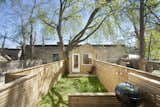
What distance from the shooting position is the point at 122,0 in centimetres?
1302

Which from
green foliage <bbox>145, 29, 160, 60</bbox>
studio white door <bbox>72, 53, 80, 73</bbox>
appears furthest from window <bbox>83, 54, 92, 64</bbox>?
green foliage <bbox>145, 29, 160, 60</bbox>

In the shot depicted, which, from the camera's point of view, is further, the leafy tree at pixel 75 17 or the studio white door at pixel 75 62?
the studio white door at pixel 75 62

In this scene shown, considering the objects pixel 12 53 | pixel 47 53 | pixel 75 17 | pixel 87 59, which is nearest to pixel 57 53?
pixel 47 53

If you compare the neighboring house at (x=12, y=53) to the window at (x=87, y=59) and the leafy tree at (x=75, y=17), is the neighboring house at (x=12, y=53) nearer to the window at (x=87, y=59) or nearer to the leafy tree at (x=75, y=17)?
the leafy tree at (x=75, y=17)

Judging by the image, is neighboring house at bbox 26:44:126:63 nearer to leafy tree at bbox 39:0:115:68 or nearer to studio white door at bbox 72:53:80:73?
leafy tree at bbox 39:0:115:68

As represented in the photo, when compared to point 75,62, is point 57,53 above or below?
above

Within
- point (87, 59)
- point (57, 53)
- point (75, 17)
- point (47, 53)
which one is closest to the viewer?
point (87, 59)

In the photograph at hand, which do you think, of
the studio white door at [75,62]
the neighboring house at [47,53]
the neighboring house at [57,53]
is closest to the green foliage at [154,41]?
the neighboring house at [57,53]

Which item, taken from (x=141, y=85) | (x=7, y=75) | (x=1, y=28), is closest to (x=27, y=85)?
(x=7, y=75)

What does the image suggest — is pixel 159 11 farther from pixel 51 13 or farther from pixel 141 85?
pixel 141 85

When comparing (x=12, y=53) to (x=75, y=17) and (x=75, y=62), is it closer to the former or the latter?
(x=75, y=17)

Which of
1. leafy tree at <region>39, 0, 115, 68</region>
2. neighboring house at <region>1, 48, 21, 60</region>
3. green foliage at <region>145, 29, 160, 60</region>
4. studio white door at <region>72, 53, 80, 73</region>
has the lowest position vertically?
studio white door at <region>72, 53, 80, 73</region>

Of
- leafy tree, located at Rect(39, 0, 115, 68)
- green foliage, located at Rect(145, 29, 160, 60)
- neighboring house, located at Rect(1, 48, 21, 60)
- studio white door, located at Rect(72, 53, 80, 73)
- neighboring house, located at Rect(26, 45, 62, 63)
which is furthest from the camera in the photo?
neighboring house, located at Rect(1, 48, 21, 60)

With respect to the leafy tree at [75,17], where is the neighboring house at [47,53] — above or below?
below
